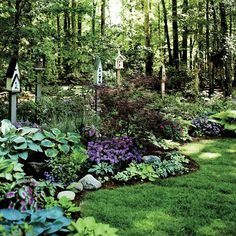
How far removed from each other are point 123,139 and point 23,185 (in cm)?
259

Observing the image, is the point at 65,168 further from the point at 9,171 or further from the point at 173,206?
the point at 173,206

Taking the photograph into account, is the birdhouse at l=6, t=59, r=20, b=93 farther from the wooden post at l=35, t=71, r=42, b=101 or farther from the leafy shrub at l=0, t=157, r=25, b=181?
the leafy shrub at l=0, t=157, r=25, b=181

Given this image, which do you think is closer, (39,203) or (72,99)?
(39,203)

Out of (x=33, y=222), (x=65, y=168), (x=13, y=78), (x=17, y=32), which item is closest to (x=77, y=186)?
(x=65, y=168)

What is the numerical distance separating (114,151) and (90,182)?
0.91m

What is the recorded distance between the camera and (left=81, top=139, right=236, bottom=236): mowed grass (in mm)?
3721

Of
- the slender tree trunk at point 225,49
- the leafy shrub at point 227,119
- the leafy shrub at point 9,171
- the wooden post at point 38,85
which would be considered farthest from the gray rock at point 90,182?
the slender tree trunk at point 225,49

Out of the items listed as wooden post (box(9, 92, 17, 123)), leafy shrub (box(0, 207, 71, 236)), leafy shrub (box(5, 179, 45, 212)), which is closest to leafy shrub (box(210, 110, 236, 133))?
wooden post (box(9, 92, 17, 123))

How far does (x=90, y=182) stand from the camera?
4.88 meters

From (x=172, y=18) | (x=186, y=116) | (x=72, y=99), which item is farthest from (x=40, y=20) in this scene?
(x=172, y=18)

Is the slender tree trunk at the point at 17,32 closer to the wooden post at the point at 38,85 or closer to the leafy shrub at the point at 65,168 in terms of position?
the wooden post at the point at 38,85

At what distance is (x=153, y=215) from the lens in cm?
401

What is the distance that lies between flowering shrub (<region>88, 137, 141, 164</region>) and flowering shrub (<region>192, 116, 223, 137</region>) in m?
3.21

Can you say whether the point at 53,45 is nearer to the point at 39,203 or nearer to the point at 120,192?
the point at 120,192
